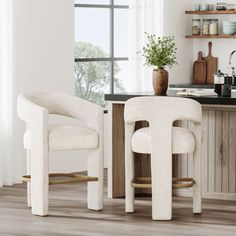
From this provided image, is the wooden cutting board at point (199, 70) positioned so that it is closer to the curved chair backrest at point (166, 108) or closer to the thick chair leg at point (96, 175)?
the thick chair leg at point (96, 175)

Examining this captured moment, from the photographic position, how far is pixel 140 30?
908 cm

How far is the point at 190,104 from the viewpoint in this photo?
6.11 meters

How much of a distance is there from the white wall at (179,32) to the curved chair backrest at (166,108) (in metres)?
3.37

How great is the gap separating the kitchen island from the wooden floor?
6.2 inches

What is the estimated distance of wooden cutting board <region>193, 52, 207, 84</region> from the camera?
32.2ft

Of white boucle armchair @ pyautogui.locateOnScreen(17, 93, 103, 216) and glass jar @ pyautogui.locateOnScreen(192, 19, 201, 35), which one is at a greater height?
glass jar @ pyautogui.locateOnScreen(192, 19, 201, 35)

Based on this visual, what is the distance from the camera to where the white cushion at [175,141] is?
6.13 m

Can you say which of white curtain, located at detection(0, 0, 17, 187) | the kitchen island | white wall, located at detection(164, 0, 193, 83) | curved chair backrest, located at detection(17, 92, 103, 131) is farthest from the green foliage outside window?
curved chair backrest, located at detection(17, 92, 103, 131)

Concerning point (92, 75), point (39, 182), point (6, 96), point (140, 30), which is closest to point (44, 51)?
point (6, 96)

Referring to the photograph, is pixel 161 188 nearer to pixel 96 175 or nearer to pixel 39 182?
pixel 96 175

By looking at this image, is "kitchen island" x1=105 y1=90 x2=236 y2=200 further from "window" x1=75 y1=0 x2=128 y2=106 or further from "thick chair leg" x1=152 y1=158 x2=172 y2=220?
"window" x1=75 y1=0 x2=128 y2=106

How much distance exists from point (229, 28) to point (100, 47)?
1.49 metres

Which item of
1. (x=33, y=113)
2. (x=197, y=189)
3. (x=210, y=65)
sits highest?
(x=210, y=65)

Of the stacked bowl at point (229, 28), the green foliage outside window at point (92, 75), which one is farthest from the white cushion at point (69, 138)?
the stacked bowl at point (229, 28)
